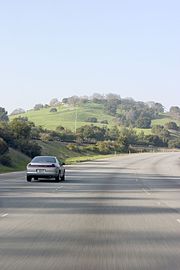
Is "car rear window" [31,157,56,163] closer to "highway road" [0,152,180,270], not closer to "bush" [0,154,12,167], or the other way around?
"highway road" [0,152,180,270]

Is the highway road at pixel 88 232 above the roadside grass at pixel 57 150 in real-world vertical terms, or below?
below

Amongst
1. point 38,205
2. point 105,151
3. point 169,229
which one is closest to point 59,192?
point 38,205

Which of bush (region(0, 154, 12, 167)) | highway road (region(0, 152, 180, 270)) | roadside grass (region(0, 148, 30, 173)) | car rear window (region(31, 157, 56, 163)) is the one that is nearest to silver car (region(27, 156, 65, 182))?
car rear window (region(31, 157, 56, 163))

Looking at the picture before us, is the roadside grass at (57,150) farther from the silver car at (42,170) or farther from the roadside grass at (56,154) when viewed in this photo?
the silver car at (42,170)

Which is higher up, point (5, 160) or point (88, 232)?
point (5, 160)

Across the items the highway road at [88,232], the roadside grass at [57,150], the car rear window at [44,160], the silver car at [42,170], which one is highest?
the roadside grass at [57,150]

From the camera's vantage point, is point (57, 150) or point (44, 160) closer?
point (44, 160)

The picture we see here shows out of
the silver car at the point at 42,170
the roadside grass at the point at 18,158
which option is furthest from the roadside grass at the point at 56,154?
the silver car at the point at 42,170

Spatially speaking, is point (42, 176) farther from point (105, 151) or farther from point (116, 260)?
point (105, 151)

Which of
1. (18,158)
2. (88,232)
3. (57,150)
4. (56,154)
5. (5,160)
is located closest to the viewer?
(88,232)

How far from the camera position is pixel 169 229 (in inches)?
667

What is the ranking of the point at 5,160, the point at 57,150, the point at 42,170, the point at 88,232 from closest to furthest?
the point at 88,232
the point at 42,170
the point at 5,160
the point at 57,150

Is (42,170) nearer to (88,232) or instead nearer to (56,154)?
(88,232)

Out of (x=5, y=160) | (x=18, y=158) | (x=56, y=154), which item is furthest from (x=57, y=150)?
(x=5, y=160)
